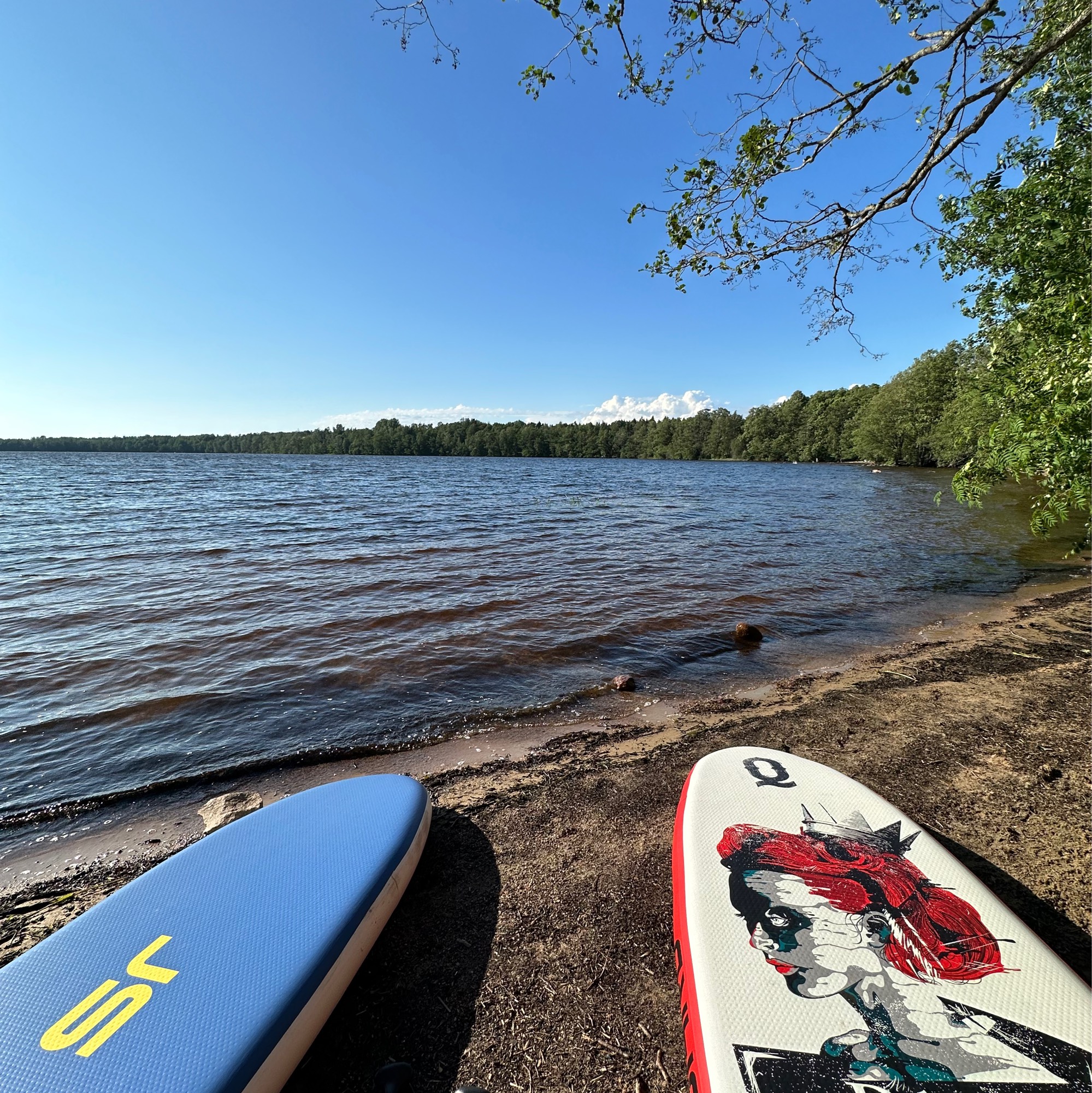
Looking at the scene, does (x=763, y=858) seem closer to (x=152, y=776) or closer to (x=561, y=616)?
(x=152, y=776)

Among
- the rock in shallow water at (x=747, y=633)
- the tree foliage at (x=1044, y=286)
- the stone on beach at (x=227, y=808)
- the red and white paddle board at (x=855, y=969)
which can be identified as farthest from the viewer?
the rock in shallow water at (x=747, y=633)

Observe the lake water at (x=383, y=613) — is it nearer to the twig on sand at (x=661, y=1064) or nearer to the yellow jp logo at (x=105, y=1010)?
the yellow jp logo at (x=105, y=1010)

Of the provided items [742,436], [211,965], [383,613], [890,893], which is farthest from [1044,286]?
[742,436]

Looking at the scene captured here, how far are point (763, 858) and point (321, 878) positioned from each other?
244 centimetres

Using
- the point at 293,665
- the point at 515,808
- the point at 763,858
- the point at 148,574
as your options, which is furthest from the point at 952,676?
the point at 148,574

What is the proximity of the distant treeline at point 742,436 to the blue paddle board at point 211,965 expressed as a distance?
440 inches

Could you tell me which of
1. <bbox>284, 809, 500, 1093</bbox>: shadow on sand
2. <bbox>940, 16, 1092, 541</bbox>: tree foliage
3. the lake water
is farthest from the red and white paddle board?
<bbox>940, 16, 1092, 541</bbox>: tree foliage

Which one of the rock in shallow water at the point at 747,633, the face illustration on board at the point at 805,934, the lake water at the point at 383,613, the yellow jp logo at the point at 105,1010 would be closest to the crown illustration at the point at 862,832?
the face illustration on board at the point at 805,934

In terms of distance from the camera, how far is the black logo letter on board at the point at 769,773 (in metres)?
3.36

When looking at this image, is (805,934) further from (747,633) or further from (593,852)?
(747,633)

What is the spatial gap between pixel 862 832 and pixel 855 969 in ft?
3.12

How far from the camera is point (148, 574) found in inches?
452

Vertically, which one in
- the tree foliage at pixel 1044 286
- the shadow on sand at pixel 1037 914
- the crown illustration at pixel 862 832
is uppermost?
the tree foliage at pixel 1044 286

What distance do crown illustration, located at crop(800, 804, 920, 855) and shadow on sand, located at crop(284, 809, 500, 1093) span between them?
1.96 meters
